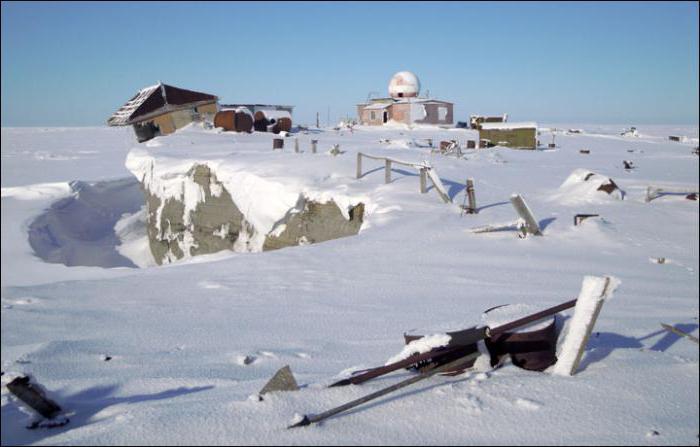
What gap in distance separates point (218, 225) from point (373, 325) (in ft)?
34.5

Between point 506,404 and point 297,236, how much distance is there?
9372 mm

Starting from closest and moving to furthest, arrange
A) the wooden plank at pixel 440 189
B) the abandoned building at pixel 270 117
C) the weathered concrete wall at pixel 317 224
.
→ the wooden plank at pixel 440 189
the weathered concrete wall at pixel 317 224
the abandoned building at pixel 270 117

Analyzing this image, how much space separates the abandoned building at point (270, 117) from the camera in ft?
102

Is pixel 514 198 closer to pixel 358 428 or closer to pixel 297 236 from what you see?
pixel 297 236

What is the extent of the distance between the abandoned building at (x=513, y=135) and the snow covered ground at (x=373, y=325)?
42.0 feet

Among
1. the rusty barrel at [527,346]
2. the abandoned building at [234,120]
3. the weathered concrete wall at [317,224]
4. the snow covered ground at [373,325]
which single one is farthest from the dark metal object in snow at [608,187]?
the abandoned building at [234,120]

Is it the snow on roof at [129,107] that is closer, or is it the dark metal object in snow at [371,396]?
the dark metal object in snow at [371,396]

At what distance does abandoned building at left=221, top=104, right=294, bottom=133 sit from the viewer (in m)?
31.1

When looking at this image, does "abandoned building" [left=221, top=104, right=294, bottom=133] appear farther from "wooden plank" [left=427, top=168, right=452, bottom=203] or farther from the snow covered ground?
"wooden plank" [left=427, top=168, right=452, bottom=203]

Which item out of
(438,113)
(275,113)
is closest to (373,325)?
(275,113)

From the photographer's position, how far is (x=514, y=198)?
812 cm

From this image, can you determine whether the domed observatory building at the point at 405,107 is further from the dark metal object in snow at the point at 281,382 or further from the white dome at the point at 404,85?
the dark metal object in snow at the point at 281,382

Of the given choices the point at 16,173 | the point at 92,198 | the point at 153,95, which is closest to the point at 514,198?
the point at 92,198

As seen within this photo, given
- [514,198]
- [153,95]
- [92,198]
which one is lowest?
[92,198]
